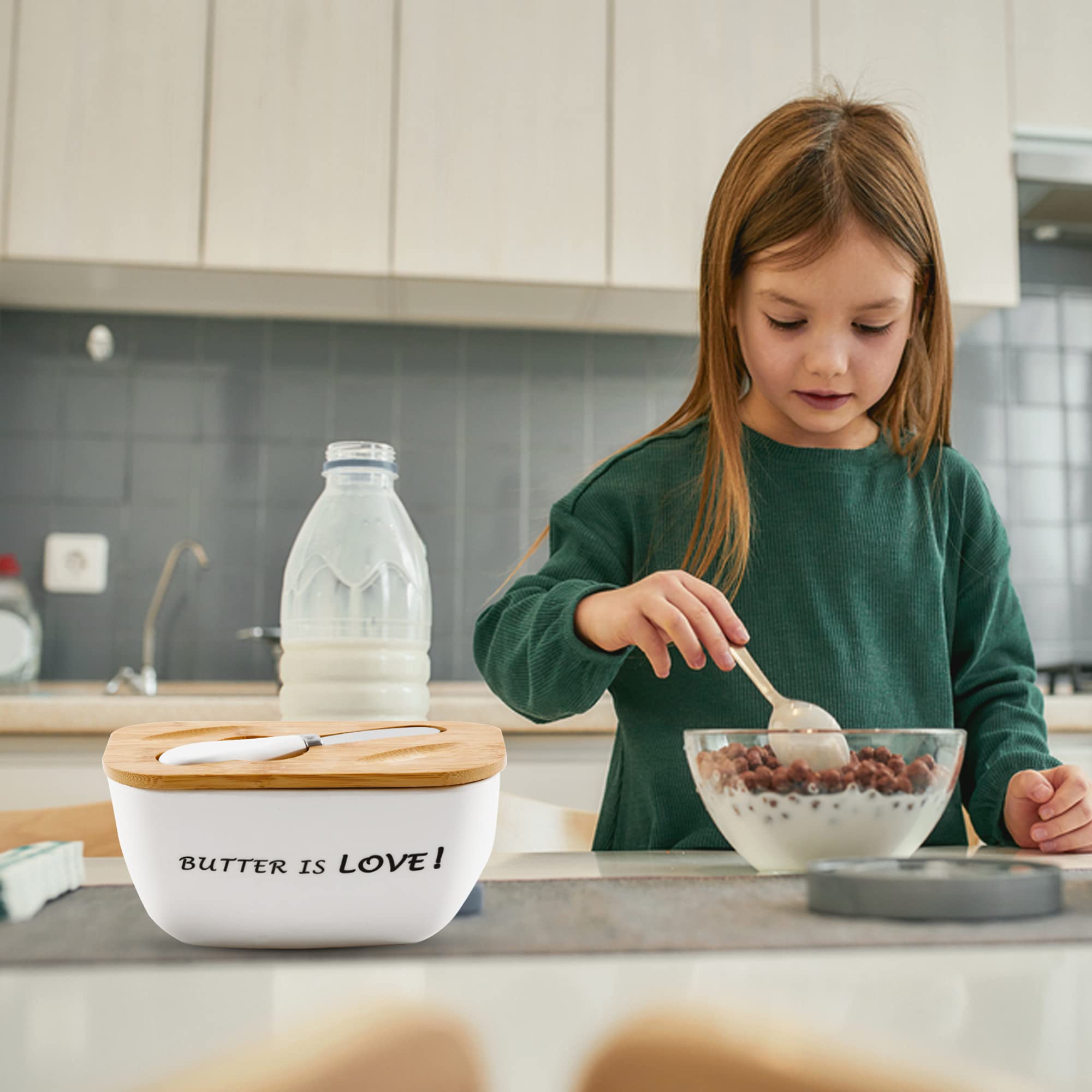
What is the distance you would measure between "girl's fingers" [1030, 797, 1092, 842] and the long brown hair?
1.12 ft

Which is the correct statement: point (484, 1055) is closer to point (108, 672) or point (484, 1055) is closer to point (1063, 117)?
point (108, 672)

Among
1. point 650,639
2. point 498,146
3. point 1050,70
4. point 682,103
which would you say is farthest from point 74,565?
point 1050,70

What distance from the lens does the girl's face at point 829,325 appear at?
2.87 feet

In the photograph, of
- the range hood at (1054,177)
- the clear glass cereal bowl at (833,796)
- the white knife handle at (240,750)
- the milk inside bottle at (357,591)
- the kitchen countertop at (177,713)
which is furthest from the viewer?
the range hood at (1054,177)

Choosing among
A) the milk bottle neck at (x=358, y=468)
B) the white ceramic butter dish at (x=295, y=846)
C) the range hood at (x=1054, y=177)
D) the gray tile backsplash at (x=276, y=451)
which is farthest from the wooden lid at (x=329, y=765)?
the range hood at (x=1054, y=177)

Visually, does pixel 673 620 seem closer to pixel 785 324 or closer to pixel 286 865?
pixel 286 865

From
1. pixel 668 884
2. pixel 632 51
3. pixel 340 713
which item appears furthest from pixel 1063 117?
pixel 668 884

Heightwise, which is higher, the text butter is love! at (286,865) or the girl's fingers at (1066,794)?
the text butter is love! at (286,865)

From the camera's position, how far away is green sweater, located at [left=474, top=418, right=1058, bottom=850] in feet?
3.22

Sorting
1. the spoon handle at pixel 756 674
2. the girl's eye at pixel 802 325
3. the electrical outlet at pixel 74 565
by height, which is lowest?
the spoon handle at pixel 756 674

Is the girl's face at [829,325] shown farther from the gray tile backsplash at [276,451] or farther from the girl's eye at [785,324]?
the gray tile backsplash at [276,451]

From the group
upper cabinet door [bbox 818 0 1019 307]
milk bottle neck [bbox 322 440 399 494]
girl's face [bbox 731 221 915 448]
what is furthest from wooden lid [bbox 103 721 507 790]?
upper cabinet door [bbox 818 0 1019 307]

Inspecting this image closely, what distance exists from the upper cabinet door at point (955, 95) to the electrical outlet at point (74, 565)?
5.71 ft

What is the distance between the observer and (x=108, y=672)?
2305 millimetres
